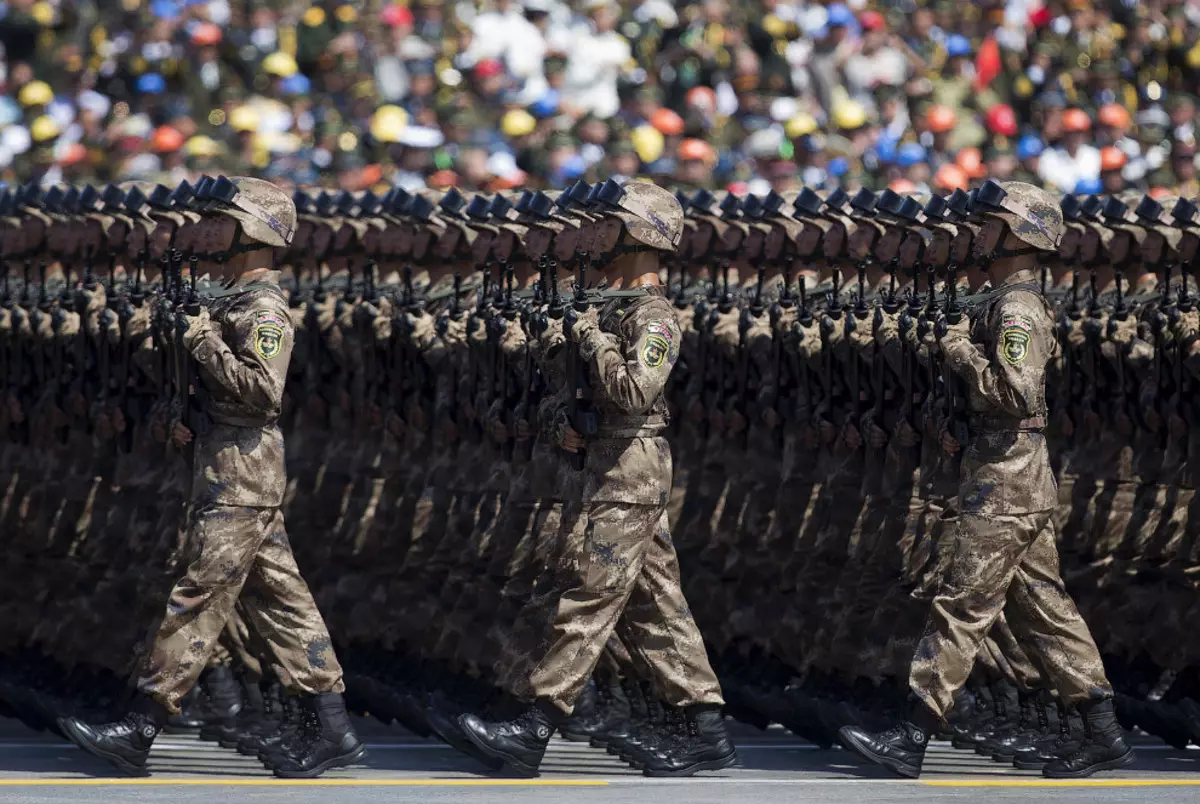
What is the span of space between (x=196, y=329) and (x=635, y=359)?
5.13 feet

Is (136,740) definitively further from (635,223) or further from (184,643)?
(635,223)

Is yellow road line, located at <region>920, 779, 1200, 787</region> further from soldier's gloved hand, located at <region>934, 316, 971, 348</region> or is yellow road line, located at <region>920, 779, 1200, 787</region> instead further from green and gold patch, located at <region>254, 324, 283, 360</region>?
green and gold patch, located at <region>254, 324, 283, 360</region>

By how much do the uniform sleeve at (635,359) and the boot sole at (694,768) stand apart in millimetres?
1285

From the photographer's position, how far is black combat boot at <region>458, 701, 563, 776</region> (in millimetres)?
9875

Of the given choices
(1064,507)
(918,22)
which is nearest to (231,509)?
(1064,507)

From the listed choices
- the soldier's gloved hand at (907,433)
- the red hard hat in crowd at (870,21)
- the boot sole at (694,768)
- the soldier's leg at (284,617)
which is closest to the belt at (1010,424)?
the soldier's gloved hand at (907,433)

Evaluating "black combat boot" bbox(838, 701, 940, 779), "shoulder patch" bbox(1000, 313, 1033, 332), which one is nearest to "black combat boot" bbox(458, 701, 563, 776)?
"black combat boot" bbox(838, 701, 940, 779)

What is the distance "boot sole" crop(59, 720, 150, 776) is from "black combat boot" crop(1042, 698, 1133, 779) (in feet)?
10.8

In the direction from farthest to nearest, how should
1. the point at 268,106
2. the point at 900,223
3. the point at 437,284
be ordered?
the point at 268,106 → the point at 437,284 → the point at 900,223

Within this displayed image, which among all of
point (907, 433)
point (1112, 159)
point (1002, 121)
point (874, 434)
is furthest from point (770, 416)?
point (1002, 121)

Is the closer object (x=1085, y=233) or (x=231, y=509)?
(x=231, y=509)

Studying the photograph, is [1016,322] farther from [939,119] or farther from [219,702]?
[939,119]

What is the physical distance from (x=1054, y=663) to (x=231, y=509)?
2.93m

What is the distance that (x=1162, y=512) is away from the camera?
35.4 ft
